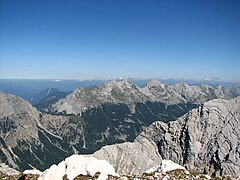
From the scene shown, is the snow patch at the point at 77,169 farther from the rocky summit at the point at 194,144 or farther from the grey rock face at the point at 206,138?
the rocky summit at the point at 194,144

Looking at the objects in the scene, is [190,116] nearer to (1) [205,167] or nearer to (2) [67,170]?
(1) [205,167]

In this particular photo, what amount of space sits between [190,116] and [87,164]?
102756 millimetres

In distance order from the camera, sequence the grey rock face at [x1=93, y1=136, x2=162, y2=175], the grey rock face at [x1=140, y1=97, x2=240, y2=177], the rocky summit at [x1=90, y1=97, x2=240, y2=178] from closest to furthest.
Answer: the grey rock face at [x1=140, y1=97, x2=240, y2=177] < the rocky summit at [x1=90, y1=97, x2=240, y2=178] < the grey rock face at [x1=93, y1=136, x2=162, y2=175]

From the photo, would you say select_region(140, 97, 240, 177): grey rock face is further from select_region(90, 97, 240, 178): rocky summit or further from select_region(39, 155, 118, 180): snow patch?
select_region(39, 155, 118, 180): snow patch

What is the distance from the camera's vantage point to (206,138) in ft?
414

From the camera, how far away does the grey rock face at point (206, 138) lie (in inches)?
4294

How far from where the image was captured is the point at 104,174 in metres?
39.7

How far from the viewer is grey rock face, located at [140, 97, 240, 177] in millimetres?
109062

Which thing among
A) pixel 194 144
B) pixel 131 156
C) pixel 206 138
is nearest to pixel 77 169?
pixel 194 144

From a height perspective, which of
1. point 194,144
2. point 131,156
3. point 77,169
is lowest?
point 131,156

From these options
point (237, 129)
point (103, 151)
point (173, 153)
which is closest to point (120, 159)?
point (103, 151)

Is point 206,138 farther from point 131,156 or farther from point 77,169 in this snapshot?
point 77,169

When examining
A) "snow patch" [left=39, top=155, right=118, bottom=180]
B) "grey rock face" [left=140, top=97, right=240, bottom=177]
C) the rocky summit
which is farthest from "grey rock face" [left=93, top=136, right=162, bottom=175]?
"snow patch" [left=39, top=155, right=118, bottom=180]

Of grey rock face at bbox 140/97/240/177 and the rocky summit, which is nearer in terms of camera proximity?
grey rock face at bbox 140/97/240/177
